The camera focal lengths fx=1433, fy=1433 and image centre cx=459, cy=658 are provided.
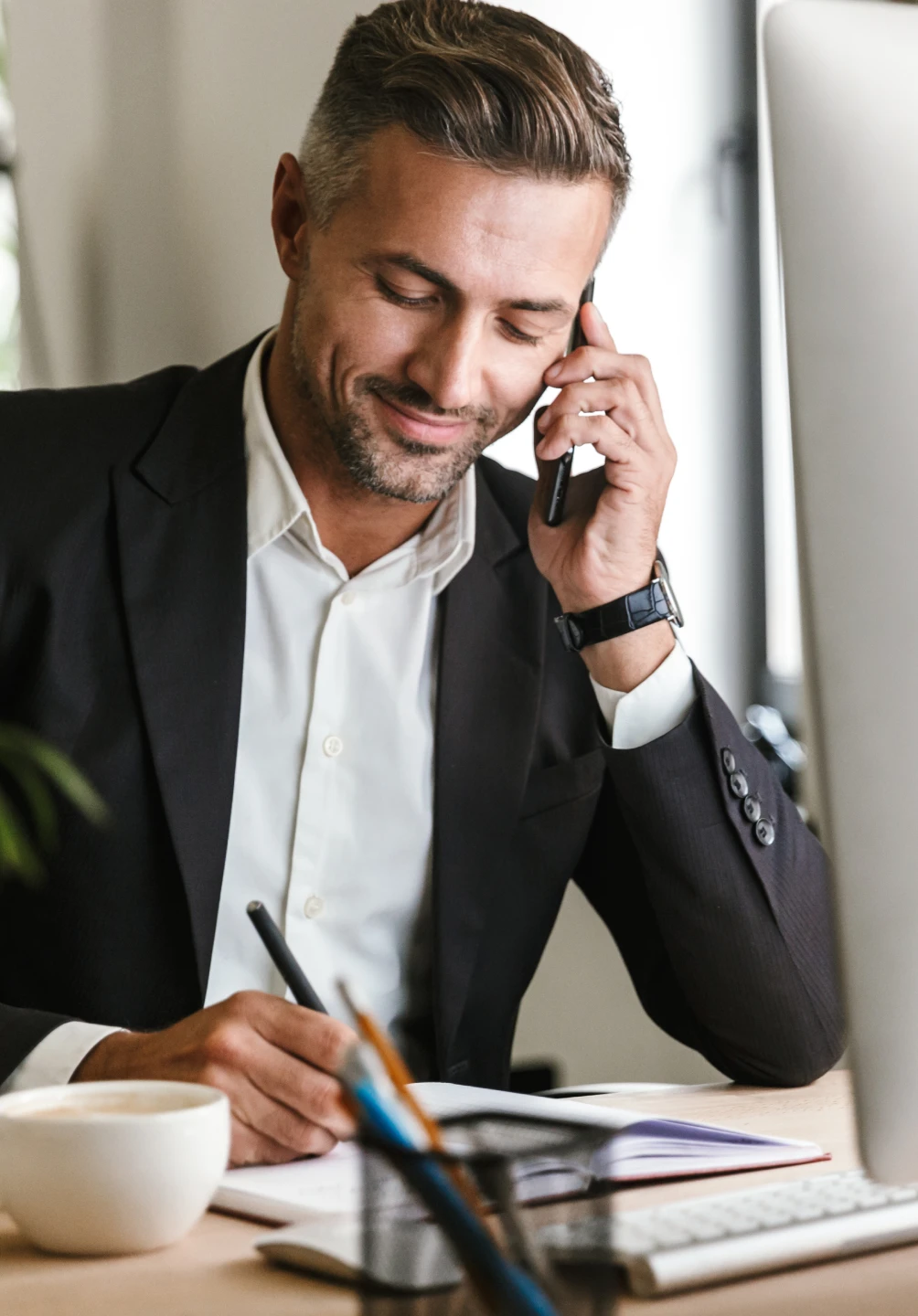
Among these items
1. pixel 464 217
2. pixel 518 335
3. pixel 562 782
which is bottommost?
pixel 562 782

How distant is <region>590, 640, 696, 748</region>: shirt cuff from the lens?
1273 mm

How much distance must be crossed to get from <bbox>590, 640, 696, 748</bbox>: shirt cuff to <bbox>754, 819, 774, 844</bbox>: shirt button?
11cm

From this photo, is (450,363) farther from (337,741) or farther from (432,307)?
(337,741)

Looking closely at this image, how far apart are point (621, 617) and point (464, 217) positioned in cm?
38

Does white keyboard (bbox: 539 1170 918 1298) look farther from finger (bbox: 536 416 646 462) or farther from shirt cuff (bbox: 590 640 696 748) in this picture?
finger (bbox: 536 416 646 462)

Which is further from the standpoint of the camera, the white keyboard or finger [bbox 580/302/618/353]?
finger [bbox 580/302/618/353]

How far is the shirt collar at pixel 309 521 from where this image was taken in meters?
1.41

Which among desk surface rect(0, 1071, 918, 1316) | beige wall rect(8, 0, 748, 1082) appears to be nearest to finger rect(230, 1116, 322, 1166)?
desk surface rect(0, 1071, 918, 1316)

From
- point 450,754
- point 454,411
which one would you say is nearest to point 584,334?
point 454,411

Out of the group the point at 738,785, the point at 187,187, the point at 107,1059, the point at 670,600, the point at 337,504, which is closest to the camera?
the point at 107,1059

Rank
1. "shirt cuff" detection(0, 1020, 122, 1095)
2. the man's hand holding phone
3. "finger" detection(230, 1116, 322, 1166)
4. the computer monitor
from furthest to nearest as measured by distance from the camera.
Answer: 1. the man's hand holding phone
2. "shirt cuff" detection(0, 1020, 122, 1095)
3. "finger" detection(230, 1116, 322, 1166)
4. the computer monitor

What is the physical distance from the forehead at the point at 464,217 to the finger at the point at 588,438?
12 cm

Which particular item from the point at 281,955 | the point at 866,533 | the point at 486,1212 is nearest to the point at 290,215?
the point at 281,955

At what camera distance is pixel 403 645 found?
1.43 meters
